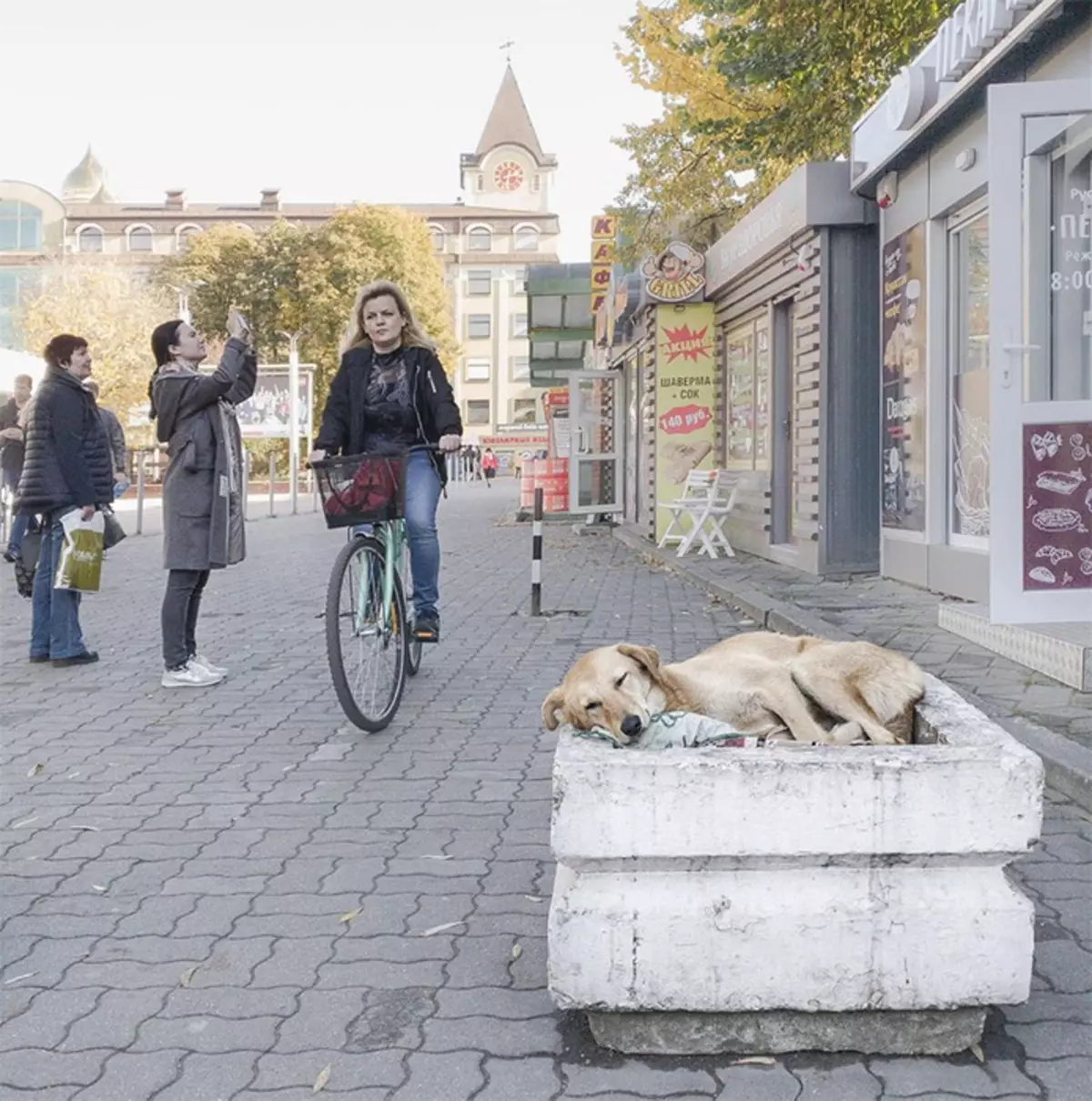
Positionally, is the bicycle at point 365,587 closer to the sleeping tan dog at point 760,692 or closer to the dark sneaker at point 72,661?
the sleeping tan dog at point 760,692

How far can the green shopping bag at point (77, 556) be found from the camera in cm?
765

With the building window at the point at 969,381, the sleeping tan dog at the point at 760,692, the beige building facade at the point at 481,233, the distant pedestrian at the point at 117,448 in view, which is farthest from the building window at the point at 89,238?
the sleeping tan dog at the point at 760,692

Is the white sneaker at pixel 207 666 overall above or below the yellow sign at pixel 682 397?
below

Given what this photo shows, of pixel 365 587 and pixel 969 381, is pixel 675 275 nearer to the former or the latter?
pixel 969 381

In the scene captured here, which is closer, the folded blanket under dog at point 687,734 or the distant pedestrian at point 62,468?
the folded blanket under dog at point 687,734

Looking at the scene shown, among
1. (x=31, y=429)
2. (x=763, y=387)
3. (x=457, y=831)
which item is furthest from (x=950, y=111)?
(x=457, y=831)

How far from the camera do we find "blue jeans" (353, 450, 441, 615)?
6547 mm

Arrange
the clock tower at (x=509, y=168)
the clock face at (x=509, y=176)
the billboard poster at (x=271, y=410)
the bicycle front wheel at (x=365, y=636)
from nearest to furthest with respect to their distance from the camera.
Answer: the bicycle front wheel at (x=365, y=636) < the billboard poster at (x=271, y=410) < the clock tower at (x=509, y=168) < the clock face at (x=509, y=176)

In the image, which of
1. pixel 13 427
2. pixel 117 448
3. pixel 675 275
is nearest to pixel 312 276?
pixel 675 275

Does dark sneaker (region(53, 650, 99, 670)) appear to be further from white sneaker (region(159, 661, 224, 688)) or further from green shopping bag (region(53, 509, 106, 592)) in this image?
white sneaker (region(159, 661, 224, 688))

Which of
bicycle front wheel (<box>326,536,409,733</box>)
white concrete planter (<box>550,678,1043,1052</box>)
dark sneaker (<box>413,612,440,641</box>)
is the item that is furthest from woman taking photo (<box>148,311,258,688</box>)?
white concrete planter (<box>550,678,1043,1052</box>)

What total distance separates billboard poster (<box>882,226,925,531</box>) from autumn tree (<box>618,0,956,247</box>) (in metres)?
2.88

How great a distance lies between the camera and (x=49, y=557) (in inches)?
309

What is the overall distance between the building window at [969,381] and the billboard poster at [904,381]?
1.47ft
